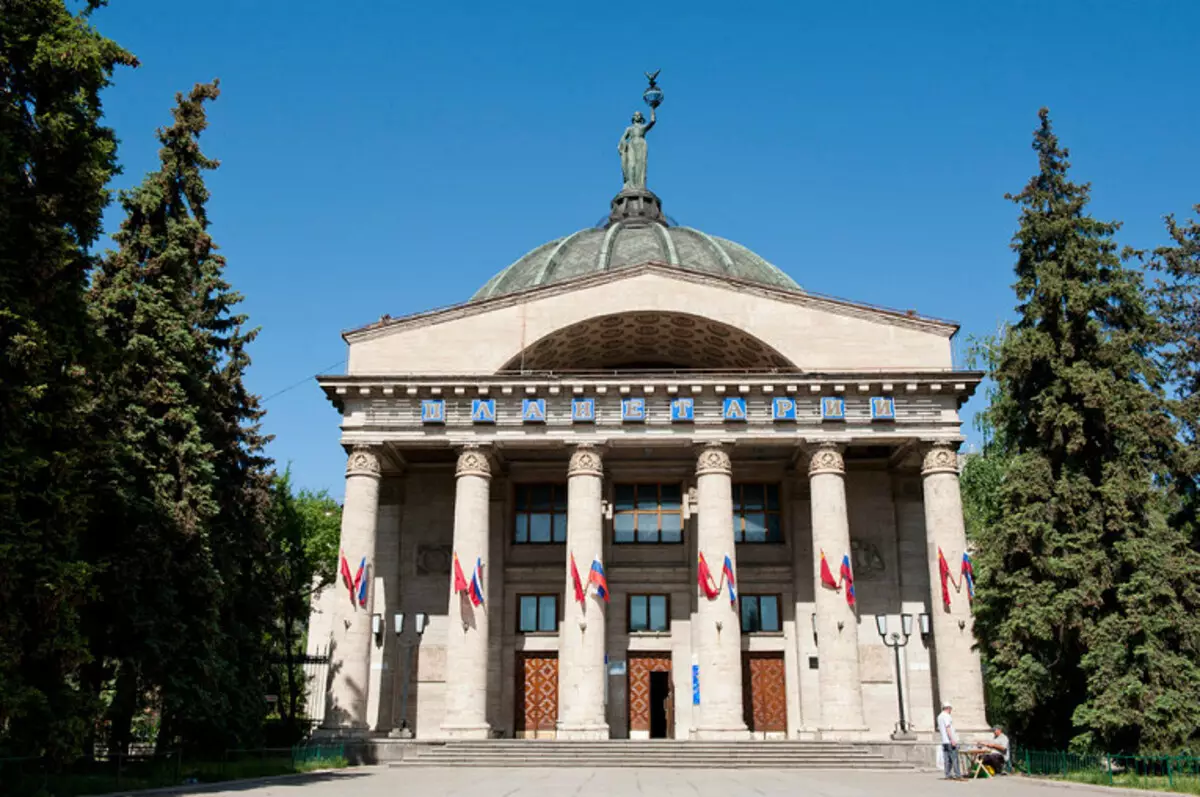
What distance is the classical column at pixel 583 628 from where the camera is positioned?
26.8 metres

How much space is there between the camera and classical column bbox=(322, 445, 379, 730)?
27.3m

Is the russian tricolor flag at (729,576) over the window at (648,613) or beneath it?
over

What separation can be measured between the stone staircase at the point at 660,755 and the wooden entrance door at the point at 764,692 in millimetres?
5665

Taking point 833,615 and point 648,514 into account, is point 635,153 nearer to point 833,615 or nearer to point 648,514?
point 648,514

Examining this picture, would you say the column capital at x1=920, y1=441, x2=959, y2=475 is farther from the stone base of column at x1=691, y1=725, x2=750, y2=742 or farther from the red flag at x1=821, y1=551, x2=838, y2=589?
the stone base of column at x1=691, y1=725, x2=750, y2=742

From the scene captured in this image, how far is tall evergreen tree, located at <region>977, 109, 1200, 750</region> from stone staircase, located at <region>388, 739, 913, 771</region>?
178 inches

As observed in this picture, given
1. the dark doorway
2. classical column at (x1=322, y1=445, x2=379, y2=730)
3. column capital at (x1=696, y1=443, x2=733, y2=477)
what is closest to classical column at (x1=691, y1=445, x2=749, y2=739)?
column capital at (x1=696, y1=443, x2=733, y2=477)

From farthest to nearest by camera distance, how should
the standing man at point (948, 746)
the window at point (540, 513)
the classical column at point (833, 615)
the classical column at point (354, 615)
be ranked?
the window at point (540, 513) → the classical column at point (354, 615) → the classical column at point (833, 615) → the standing man at point (948, 746)

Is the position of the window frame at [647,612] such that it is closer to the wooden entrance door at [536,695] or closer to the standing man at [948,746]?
the wooden entrance door at [536,695]

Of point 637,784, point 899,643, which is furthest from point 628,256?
point 637,784

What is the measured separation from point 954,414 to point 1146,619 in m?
9.91

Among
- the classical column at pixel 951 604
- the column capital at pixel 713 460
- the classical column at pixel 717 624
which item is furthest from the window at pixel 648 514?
the classical column at pixel 951 604

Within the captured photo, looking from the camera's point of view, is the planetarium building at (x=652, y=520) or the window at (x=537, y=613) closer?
the planetarium building at (x=652, y=520)

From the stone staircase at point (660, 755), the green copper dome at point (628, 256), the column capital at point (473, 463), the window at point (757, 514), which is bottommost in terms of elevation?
the stone staircase at point (660, 755)
